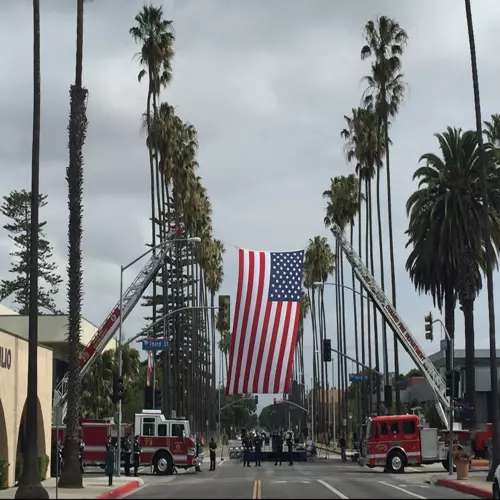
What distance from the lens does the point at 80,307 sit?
34.9 meters

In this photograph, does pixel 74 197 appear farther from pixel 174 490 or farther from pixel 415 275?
pixel 415 275

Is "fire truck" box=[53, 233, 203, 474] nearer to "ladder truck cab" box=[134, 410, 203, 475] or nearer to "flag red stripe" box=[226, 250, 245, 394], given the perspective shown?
"ladder truck cab" box=[134, 410, 203, 475]

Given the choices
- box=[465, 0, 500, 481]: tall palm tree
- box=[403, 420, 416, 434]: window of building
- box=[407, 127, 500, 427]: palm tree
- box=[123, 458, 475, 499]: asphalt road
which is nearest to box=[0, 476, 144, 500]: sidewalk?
box=[123, 458, 475, 499]: asphalt road

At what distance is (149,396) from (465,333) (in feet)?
62.5

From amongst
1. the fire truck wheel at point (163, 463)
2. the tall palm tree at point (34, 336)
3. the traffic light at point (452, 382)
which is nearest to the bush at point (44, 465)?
the fire truck wheel at point (163, 463)

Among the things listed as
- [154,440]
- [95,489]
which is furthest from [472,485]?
[154,440]

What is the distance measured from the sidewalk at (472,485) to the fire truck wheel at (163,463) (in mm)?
13716

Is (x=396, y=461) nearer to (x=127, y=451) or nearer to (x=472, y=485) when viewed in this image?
(x=127, y=451)

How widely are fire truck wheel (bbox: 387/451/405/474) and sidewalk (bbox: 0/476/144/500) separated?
1309cm

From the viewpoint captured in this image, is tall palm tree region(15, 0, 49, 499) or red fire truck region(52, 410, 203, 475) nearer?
tall palm tree region(15, 0, 49, 499)

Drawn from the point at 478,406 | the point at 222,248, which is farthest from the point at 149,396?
the point at 222,248

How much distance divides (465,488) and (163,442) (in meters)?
17.3

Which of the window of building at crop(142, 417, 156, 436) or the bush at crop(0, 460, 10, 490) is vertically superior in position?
the window of building at crop(142, 417, 156, 436)

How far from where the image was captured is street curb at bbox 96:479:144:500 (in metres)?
30.4
